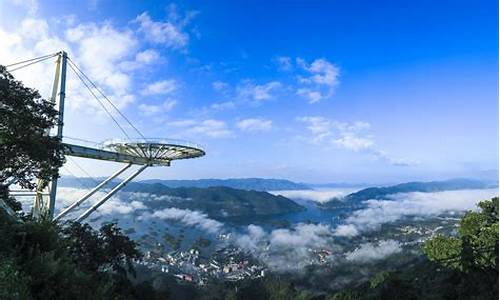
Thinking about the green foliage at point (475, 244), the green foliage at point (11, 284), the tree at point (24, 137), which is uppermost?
the tree at point (24, 137)

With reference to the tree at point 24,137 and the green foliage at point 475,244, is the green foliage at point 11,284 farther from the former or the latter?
the green foliage at point 475,244

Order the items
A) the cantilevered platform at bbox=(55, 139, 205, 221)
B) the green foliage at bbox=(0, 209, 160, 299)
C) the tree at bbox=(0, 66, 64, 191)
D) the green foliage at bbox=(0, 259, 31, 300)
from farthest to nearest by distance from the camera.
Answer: the cantilevered platform at bbox=(55, 139, 205, 221) → the tree at bbox=(0, 66, 64, 191) → the green foliage at bbox=(0, 209, 160, 299) → the green foliage at bbox=(0, 259, 31, 300)

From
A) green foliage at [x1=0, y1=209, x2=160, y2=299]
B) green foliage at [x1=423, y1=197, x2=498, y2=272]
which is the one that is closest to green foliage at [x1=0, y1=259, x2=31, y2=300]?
green foliage at [x1=0, y1=209, x2=160, y2=299]

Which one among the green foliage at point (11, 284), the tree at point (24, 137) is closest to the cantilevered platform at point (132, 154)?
the tree at point (24, 137)

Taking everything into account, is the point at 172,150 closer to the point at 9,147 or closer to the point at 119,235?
the point at 119,235

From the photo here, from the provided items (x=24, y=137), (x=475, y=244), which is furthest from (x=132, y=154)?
(x=475, y=244)

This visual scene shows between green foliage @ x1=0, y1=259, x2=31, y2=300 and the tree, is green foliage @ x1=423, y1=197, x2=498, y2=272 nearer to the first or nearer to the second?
the tree

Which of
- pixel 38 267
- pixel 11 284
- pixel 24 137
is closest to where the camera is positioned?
pixel 11 284

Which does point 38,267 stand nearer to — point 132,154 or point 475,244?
point 132,154

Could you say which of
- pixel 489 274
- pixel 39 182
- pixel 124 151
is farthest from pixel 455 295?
pixel 39 182
